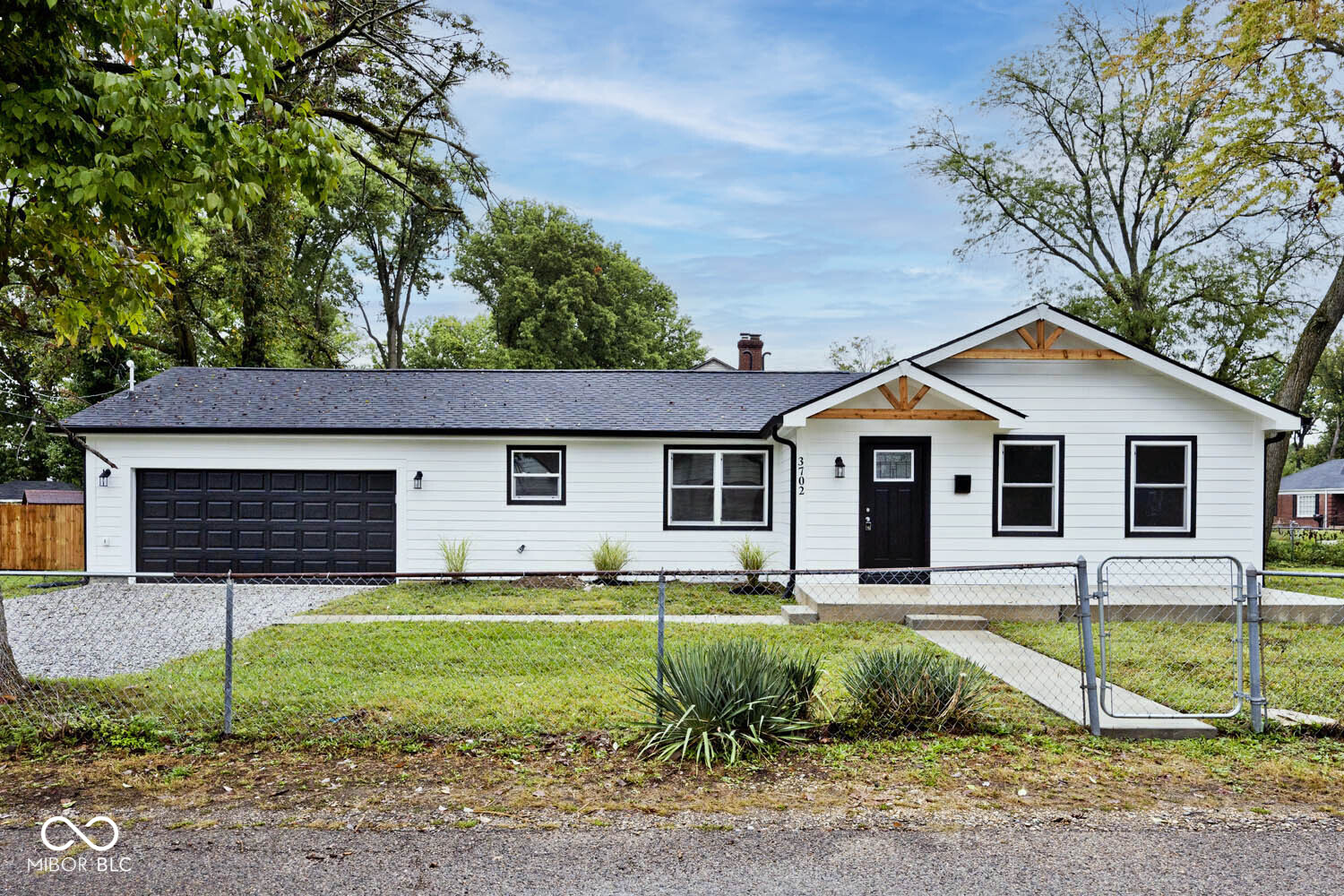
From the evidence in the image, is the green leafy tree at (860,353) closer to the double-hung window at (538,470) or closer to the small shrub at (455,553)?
the double-hung window at (538,470)

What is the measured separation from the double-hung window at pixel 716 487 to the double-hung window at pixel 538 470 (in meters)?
1.88

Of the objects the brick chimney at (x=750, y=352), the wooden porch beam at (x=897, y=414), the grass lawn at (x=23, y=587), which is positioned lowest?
the grass lawn at (x=23, y=587)

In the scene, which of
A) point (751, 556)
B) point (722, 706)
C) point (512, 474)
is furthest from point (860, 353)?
point (722, 706)

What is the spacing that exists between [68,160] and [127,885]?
15.0ft

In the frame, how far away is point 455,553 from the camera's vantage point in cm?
1397

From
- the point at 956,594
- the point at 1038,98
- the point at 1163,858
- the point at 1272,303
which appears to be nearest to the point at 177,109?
the point at 1163,858

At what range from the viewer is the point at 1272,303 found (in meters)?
22.1

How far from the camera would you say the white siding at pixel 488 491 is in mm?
14148

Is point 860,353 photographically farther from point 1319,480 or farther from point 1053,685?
point 1053,685

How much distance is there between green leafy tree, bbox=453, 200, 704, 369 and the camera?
1325 inches

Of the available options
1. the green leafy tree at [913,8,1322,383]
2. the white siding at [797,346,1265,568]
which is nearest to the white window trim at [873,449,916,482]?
the white siding at [797,346,1265,568]

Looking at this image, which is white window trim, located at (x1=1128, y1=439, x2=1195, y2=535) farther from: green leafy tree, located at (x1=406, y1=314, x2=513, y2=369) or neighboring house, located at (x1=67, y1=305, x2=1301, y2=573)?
green leafy tree, located at (x1=406, y1=314, x2=513, y2=369)

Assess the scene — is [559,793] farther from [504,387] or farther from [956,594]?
[504,387]

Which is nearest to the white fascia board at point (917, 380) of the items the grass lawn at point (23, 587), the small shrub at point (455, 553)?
the small shrub at point (455, 553)
